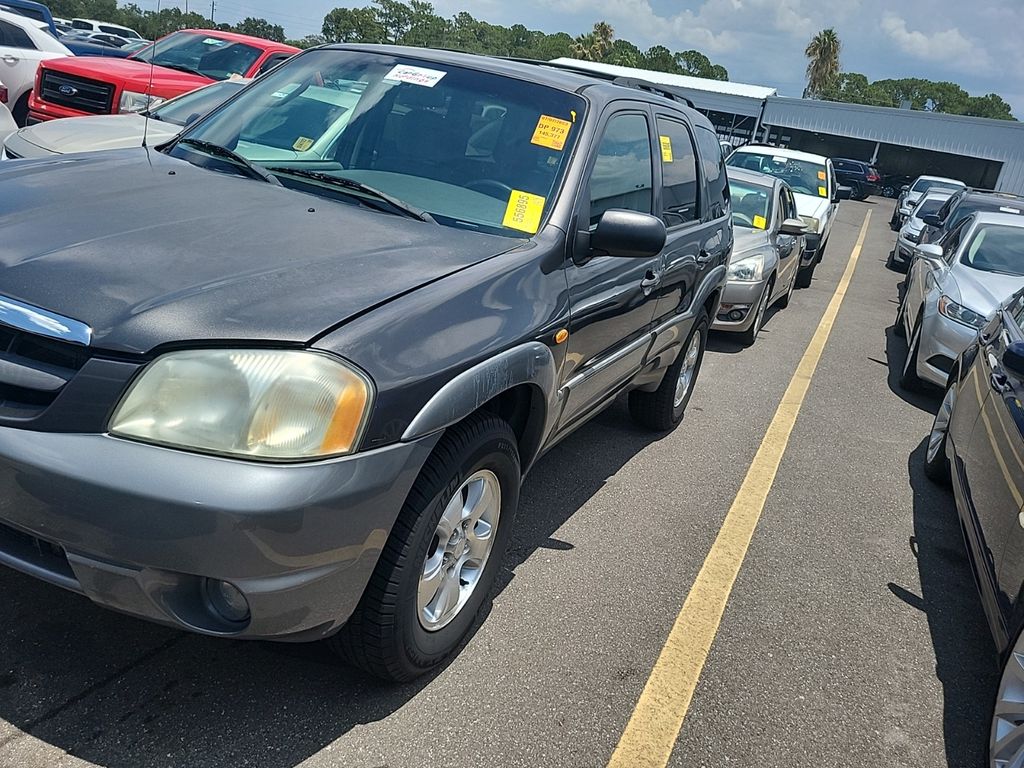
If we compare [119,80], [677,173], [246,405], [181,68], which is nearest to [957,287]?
[677,173]

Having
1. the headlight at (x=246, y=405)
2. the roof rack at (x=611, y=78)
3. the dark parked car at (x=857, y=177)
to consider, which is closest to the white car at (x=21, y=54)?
the roof rack at (x=611, y=78)

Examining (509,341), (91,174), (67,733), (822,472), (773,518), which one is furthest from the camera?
(822,472)

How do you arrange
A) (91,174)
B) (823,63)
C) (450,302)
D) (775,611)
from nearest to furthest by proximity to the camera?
(450,302) < (91,174) < (775,611) < (823,63)

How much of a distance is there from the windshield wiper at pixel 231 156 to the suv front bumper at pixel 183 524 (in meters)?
1.50

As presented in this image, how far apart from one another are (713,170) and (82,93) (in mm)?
6811

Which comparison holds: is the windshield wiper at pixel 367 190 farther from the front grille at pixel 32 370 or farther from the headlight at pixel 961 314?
the headlight at pixel 961 314

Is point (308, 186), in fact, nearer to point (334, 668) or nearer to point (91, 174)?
point (91, 174)

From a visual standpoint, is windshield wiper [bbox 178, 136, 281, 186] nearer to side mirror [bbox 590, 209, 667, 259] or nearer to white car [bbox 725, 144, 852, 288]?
side mirror [bbox 590, 209, 667, 259]

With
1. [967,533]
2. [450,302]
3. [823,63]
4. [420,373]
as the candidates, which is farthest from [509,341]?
[823,63]

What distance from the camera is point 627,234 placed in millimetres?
3160

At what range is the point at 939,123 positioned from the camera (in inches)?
1820

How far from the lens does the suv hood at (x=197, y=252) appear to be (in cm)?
216

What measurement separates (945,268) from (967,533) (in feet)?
15.1

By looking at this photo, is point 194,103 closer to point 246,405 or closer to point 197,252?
point 197,252
